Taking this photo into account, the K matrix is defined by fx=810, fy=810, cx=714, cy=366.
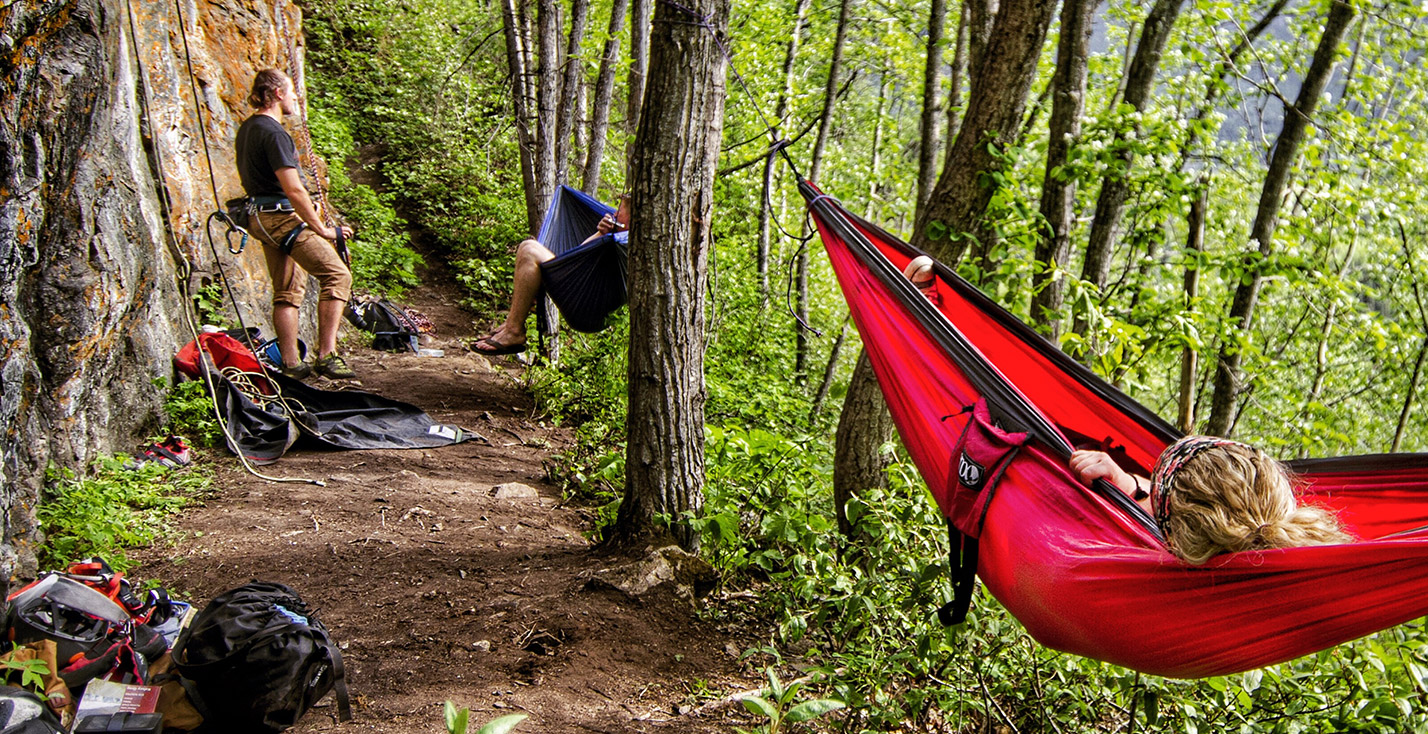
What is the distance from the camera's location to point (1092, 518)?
5.06 ft

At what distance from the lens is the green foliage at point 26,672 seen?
1.60 m

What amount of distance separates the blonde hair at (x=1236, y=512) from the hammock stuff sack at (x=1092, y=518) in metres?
0.04

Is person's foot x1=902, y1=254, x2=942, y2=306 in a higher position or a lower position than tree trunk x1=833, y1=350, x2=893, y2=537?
higher

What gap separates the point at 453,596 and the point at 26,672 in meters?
1.08

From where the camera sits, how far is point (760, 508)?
290 centimetres

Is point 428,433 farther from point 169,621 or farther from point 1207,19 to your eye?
point 1207,19

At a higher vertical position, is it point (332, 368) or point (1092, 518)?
point (1092, 518)

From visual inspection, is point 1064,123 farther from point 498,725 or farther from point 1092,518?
point 498,725

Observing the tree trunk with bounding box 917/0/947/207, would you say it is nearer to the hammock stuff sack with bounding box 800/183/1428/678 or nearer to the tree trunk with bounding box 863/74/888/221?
the tree trunk with bounding box 863/74/888/221

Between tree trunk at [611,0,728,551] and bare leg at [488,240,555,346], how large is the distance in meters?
1.43

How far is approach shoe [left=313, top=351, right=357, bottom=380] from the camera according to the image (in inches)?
175

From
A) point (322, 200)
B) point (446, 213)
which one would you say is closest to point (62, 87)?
point (322, 200)

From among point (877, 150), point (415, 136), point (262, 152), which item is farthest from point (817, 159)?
point (415, 136)

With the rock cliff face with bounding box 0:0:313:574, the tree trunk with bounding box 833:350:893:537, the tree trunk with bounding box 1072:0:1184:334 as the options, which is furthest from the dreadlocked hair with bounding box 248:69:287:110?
the tree trunk with bounding box 1072:0:1184:334
